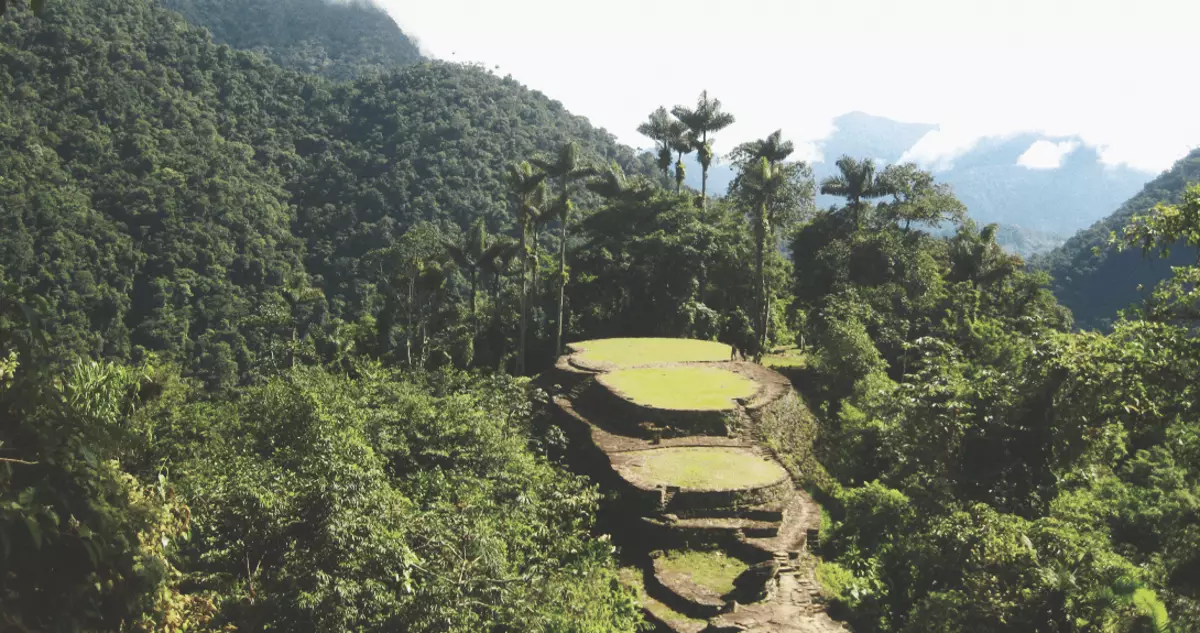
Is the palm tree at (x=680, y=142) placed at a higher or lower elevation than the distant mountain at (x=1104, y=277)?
higher

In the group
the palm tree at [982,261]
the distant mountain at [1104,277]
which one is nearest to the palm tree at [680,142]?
the palm tree at [982,261]

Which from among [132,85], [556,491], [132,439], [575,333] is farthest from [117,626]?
[132,85]

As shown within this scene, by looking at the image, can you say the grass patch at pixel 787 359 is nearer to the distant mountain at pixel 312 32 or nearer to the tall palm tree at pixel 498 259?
the tall palm tree at pixel 498 259

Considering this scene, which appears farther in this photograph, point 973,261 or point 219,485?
point 973,261

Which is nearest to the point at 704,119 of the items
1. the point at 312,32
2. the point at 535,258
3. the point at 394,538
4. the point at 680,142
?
the point at 680,142

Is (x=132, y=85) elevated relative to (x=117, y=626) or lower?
elevated

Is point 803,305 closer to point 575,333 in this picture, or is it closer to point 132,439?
point 575,333

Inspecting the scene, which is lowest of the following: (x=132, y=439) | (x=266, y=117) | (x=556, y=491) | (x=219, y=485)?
(x=556, y=491)
